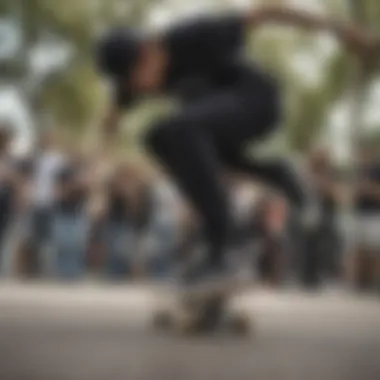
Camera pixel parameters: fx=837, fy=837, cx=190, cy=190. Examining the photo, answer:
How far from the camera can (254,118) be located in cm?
96

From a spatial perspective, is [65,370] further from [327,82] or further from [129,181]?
[327,82]

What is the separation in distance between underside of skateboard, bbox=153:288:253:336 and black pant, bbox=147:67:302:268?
2.2 inches

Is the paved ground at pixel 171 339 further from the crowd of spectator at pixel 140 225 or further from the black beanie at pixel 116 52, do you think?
the black beanie at pixel 116 52

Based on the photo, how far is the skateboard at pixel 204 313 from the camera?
955 mm

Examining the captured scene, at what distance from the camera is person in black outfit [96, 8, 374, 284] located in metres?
0.95

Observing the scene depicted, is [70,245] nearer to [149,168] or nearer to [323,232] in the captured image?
[149,168]

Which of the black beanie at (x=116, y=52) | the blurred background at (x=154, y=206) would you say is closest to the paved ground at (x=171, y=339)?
the blurred background at (x=154, y=206)

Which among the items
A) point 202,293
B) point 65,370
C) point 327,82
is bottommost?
point 65,370

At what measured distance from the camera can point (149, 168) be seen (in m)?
0.95

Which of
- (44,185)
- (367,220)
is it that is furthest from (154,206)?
(367,220)

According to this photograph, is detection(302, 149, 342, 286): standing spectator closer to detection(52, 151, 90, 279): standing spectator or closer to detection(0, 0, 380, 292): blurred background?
detection(0, 0, 380, 292): blurred background

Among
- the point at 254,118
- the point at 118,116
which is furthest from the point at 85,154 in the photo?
the point at 254,118

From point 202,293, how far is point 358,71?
315mm

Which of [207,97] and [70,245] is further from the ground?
[207,97]
